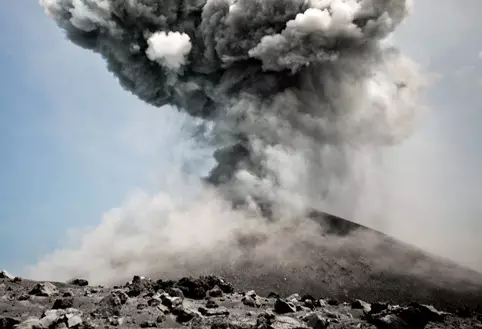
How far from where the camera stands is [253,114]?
3459cm

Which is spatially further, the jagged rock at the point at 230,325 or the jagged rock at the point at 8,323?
the jagged rock at the point at 230,325

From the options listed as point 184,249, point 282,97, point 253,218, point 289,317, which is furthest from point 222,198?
point 289,317

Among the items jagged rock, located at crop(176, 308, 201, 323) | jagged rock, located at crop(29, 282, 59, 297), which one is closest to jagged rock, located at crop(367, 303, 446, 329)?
jagged rock, located at crop(176, 308, 201, 323)

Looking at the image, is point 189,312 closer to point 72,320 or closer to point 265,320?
point 265,320

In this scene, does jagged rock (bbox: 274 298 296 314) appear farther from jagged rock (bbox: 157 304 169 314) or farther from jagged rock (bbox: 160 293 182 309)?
jagged rock (bbox: 157 304 169 314)

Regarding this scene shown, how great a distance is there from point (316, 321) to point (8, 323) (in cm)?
771

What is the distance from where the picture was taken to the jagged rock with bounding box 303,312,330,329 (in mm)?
11078

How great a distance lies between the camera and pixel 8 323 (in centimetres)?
1062

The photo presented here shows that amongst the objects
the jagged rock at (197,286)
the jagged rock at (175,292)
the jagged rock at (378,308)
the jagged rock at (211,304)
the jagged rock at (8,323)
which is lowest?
the jagged rock at (8,323)

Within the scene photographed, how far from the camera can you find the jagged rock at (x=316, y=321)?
36.3ft

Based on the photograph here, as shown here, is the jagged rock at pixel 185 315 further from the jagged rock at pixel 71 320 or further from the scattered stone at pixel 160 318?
the jagged rock at pixel 71 320

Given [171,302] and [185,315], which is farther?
[171,302]

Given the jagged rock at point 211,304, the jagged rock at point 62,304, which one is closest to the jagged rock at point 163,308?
the jagged rock at point 211,304

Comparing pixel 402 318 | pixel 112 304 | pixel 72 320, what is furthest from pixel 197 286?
pixel 402 318
